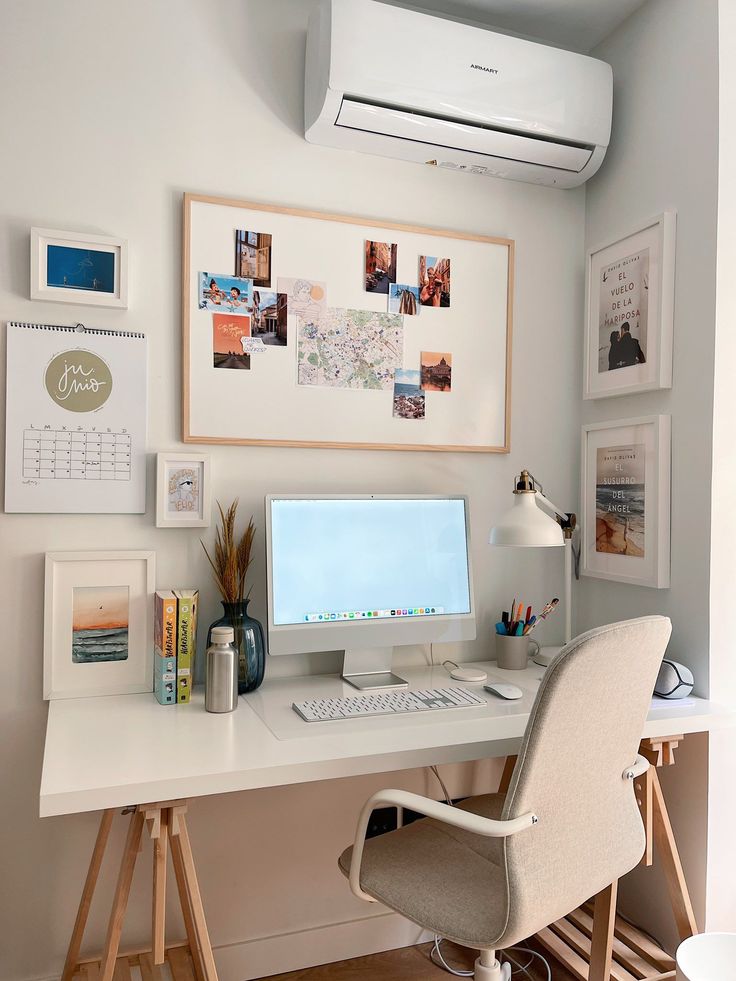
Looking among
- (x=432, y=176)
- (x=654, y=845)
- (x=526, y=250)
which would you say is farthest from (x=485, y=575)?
(x=432, y=176)

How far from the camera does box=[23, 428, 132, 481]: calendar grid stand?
183 cm

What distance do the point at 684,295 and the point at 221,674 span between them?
59.0 inches

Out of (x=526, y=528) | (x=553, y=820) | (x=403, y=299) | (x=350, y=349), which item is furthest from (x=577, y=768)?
(x=403, y=299)

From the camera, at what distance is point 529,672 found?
2150 mm

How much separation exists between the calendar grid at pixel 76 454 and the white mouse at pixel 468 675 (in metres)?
0.99

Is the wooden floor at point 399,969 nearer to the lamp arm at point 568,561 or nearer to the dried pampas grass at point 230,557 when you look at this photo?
the lamp arm at point 568,561

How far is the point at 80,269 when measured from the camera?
185 centimetres

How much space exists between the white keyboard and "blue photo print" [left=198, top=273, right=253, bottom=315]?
1011 millimetres

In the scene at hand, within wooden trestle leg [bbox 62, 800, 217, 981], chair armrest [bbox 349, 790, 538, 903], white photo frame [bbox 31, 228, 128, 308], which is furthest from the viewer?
white photo frame [bbox 31, 228, 128, 308]

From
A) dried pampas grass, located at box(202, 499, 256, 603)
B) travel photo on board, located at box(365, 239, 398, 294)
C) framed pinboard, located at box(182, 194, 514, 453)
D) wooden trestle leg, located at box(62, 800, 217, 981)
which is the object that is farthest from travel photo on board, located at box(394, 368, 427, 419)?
wooden trestle leg, located at box(62, 800, 217, 981)

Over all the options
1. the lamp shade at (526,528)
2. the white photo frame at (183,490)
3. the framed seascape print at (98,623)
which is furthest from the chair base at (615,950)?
the white photo frame at (183,490)

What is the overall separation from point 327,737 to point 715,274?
4.72 ft

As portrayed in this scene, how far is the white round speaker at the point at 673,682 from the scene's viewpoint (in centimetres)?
183

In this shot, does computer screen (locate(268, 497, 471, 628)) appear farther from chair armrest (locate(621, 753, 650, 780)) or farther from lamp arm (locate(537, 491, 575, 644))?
chair armrest (locate(621, 753, 650, 780))
